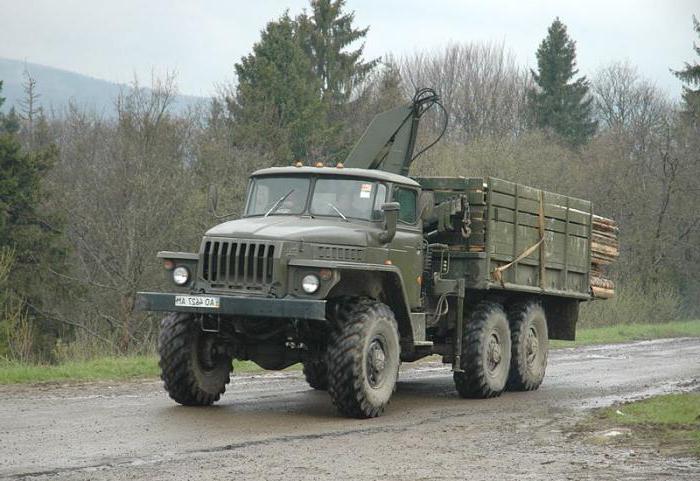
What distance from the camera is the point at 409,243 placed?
13.5 m

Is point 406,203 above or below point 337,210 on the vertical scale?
above

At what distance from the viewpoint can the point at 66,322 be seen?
107 ft

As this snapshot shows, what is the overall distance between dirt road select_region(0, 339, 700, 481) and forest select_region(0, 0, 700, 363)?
6242 mm

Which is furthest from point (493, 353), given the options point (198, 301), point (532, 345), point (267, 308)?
point (198, 301)

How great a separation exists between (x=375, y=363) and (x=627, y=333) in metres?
19.2

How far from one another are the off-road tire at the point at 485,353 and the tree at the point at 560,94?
50.0 m

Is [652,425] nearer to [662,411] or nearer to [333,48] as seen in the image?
[662,411]

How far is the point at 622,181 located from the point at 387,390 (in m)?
32.1

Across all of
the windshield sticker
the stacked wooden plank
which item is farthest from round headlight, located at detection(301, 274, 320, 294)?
the stacked wooden plank

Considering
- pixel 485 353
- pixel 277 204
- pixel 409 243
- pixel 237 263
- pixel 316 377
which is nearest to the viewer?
pixel 237 263

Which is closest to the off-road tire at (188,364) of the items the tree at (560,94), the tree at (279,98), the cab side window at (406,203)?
the cab side window at (406,203)

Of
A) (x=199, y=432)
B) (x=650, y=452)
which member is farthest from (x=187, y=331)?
(x=650, y=452)

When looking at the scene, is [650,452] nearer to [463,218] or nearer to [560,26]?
[463,218]

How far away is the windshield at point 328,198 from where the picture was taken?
13.0 meters
